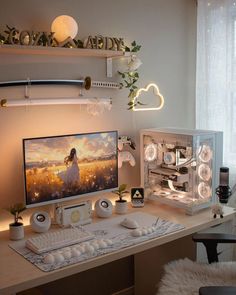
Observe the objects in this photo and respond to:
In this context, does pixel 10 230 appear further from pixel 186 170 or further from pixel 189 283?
pixel 186 170

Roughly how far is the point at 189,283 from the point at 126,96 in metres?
1.35

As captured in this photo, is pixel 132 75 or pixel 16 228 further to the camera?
pixel 132 75

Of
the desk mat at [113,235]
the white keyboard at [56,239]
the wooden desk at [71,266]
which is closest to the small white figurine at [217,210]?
the wooden desk at [71,266]

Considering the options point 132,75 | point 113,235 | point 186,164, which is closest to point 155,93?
point 132,75

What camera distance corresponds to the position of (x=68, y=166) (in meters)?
2.40

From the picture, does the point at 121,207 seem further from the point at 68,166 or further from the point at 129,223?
the point at 68,166

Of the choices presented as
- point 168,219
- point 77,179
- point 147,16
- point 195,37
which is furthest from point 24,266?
point 195,37

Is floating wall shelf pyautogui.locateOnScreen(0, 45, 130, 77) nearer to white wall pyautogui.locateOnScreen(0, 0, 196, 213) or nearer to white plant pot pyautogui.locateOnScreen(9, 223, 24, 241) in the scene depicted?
white wall pyautogui.locateOnScreen(0, 0, 196, 213)

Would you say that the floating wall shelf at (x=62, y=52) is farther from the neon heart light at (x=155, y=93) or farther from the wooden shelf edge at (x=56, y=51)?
the neon heart light at (x=155, y=93)

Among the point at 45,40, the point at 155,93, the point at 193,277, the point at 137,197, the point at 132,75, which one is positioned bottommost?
the point at 193,277

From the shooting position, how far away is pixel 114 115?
9.07 ft

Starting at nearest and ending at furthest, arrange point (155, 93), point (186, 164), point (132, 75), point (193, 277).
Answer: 1. point (193, 277)
2. point (186, 164)
3. point (132, 75)
4. point (155, 93)

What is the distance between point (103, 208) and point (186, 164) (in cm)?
59

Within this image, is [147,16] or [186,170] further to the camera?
[147,16]
